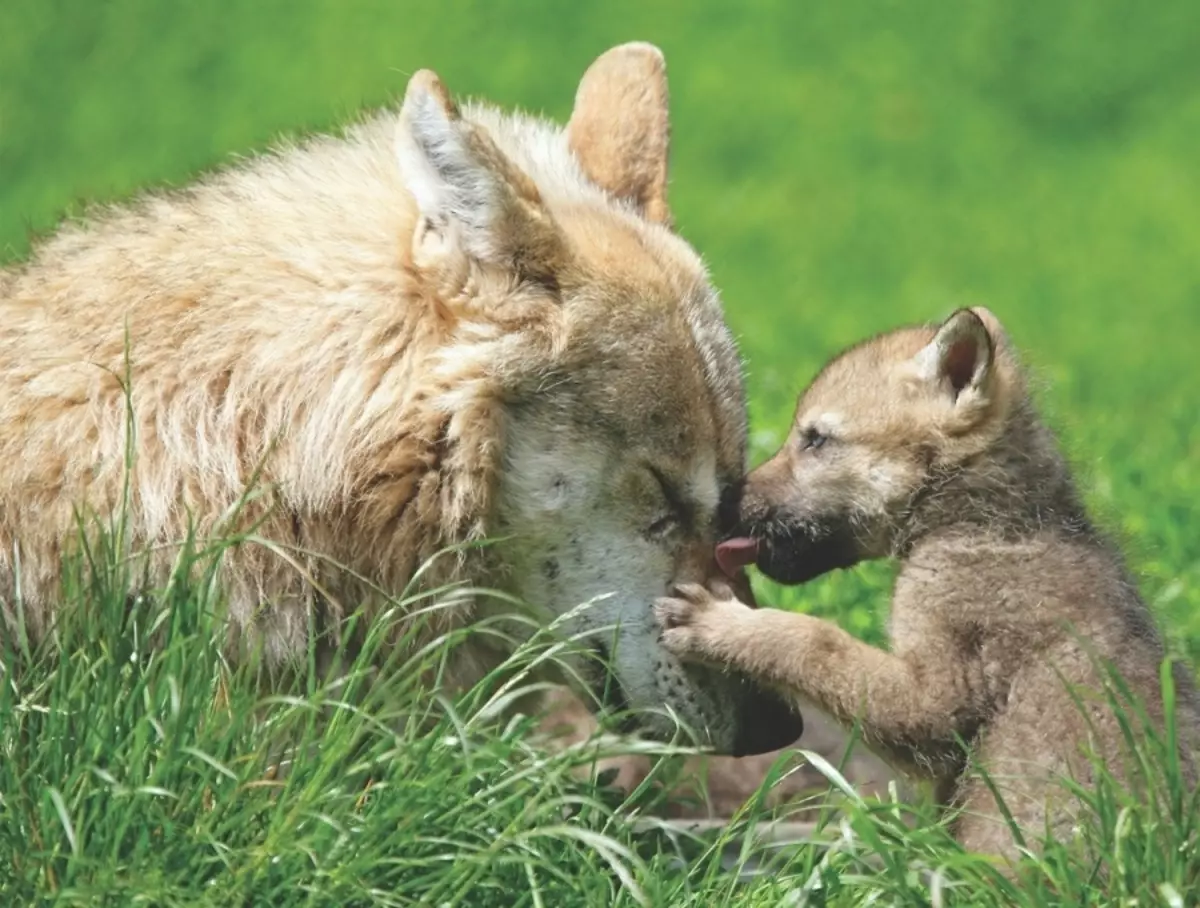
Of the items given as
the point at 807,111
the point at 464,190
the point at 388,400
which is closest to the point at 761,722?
the point at 388,400

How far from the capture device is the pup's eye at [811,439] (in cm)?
471

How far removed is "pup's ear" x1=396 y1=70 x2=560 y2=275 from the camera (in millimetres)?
4094

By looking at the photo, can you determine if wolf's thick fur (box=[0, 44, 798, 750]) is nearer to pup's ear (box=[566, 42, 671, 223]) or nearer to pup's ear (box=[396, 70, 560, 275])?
pup's ear (box=[396, 70, 560, 275])

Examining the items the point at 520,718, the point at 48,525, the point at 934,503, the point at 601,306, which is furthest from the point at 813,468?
the point at 48,525

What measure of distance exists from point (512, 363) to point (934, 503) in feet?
3.66

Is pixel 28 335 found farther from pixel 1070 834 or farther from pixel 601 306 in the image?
pixel 1070 834

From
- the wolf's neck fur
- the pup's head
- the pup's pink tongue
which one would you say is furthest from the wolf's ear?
the pup's pink tongue

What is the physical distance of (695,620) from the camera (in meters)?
4.44

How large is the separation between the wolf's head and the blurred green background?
27.2 feet

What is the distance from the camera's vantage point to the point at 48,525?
412cm

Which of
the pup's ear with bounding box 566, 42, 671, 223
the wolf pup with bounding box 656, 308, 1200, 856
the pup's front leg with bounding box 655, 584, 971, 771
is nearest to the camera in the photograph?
the wolf pup with bounding box 656, 308, 1200, 856

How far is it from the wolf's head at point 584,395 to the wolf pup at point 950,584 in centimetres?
16

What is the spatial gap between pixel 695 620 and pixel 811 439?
616mm

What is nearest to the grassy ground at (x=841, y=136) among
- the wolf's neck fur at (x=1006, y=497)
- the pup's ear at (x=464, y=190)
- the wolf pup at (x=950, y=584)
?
the wolf's neck fur at (x=1006, y=497)
